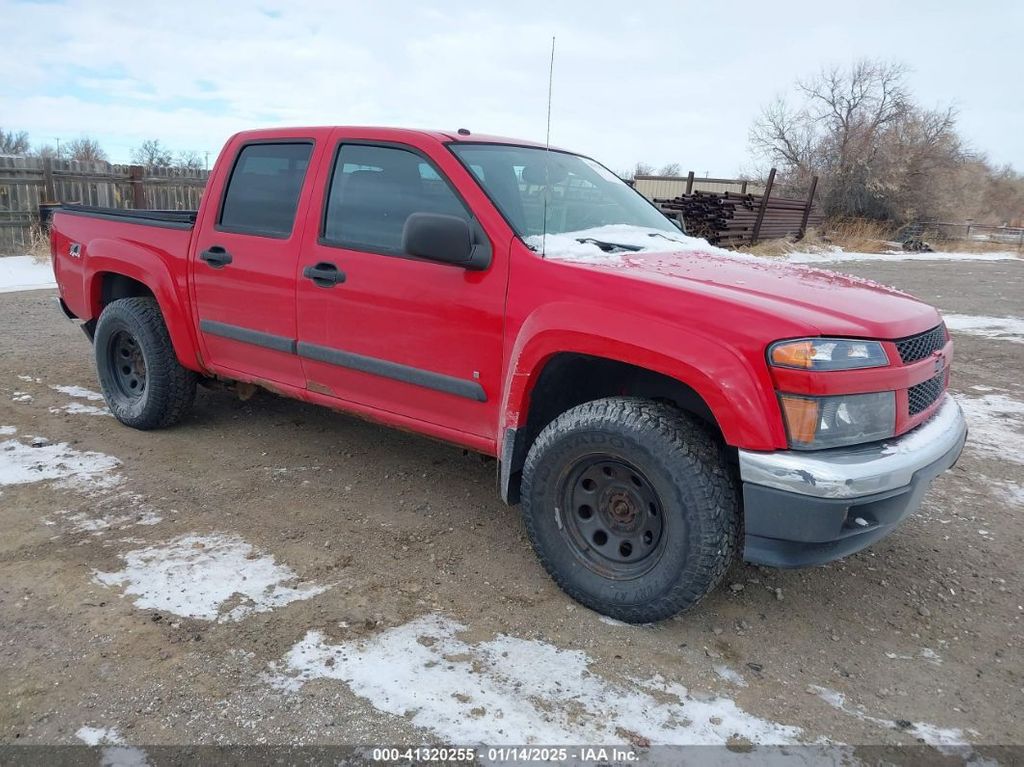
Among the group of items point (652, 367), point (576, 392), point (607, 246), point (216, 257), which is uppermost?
point (607, 246)

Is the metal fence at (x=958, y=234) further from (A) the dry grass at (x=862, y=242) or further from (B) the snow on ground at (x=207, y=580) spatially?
(B) the snow on ground at (x=207, y=580)

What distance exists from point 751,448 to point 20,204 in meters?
14.6

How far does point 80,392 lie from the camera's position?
5.41 m

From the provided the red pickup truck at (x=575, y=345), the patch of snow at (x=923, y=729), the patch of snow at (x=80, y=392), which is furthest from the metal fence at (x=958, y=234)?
the patch of snow at (x=923, y=729)

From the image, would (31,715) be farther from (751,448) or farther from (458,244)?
(751,448)

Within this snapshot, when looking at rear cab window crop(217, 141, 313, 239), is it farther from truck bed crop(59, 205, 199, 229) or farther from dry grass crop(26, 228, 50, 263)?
dry grass crop(26, 228, 50, 263)

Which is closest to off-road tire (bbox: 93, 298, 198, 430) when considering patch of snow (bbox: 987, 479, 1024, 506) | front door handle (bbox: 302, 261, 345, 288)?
front door handle (bbox: 302, 261, 345, 288)

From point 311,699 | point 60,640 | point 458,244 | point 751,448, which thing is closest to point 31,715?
point 60,640

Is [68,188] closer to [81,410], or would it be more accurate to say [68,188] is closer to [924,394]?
[81,410]

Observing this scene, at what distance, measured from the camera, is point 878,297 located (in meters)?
2.92

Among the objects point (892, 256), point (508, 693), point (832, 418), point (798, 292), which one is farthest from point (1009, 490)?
point (892, 256)

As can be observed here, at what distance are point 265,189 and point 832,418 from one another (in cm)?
302

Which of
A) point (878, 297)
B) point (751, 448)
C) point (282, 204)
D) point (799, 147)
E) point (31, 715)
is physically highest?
point (799, 147)

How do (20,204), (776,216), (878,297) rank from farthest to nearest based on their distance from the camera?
(776,216)
(20,204)
(878,297)
